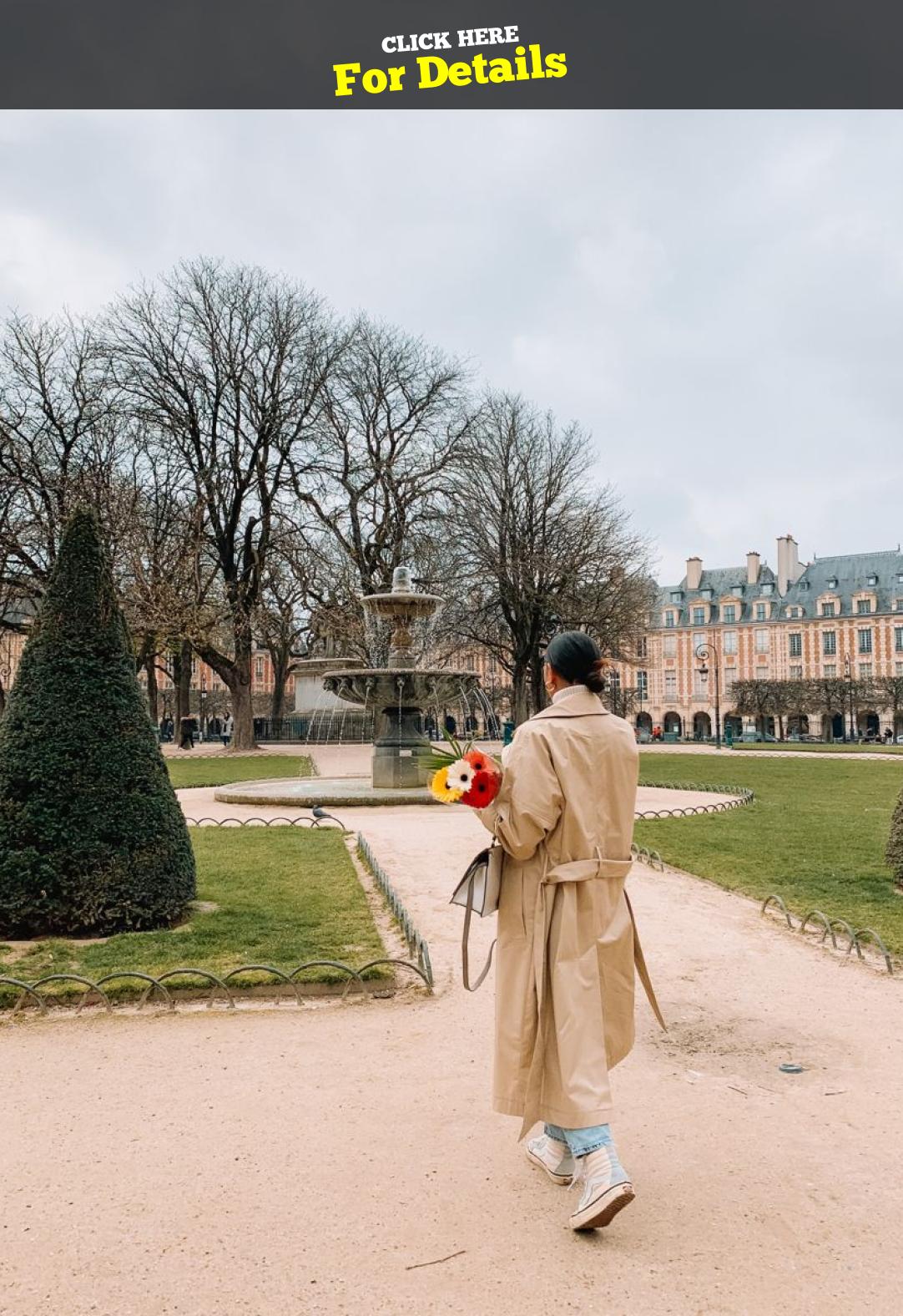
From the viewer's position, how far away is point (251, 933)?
275 inches

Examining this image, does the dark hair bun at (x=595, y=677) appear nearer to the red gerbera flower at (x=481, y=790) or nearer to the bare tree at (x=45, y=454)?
the red gerbera flower at (x=481, y=790)

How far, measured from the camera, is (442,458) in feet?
120

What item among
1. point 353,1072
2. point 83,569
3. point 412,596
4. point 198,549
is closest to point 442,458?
point 198,549

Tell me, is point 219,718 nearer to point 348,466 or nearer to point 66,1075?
point 348,466

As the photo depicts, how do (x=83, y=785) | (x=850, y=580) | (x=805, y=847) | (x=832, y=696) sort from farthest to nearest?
1. (x=850, y=580)
2. (x=832, y=696)
3. (x=805, y=847)
4. (x=83, y=785)

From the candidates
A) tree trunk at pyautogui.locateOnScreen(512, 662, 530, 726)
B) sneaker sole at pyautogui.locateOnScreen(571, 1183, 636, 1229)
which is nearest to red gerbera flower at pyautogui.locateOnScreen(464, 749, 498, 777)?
sneaker sole at pyautogui.locateOnScreen(571, 1183, 636, 1229)

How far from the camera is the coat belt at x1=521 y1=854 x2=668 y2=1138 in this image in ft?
10.4

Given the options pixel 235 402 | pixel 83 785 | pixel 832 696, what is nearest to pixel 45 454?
pixel 235 402

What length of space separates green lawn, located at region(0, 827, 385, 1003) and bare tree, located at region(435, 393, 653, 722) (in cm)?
2597

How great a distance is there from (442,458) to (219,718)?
1455 inches

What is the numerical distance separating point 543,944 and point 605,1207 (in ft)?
2.62

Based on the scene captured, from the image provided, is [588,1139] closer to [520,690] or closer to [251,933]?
[251,933]

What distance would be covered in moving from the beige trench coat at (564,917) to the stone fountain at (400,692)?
546 inches

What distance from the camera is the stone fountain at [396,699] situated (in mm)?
17562
